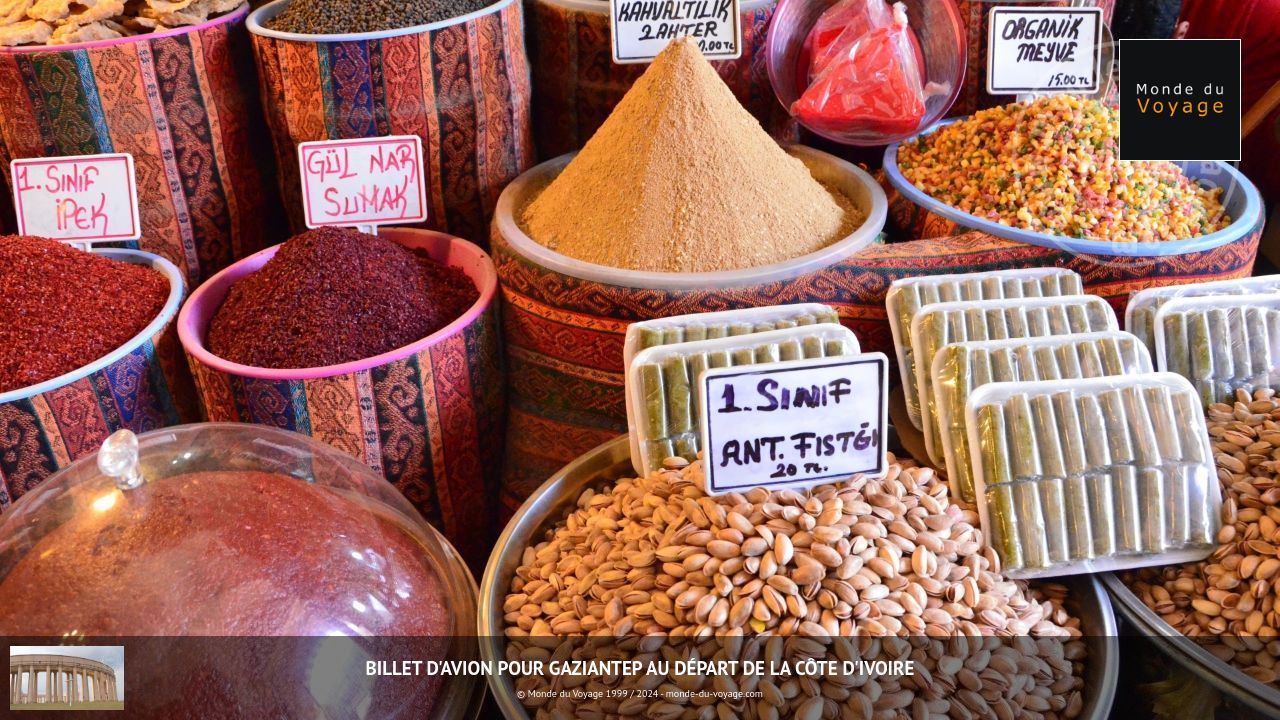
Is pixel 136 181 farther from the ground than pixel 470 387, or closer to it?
farther from the ground

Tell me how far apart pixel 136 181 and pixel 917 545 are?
1.20m

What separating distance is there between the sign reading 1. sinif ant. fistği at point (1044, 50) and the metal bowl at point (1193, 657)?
0.79 meters

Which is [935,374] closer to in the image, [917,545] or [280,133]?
[917,545]

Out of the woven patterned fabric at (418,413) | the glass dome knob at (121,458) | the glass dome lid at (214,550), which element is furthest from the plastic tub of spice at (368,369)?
the glass dome knob at (121,458)

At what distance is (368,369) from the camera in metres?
1.14

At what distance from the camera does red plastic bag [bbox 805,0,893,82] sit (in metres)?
1.45

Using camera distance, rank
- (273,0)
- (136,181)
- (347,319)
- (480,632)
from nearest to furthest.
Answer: (480,632) < (347,319) < (136,181) < (273,0)

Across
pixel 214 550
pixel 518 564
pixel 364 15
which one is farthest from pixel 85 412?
pixel 364 15

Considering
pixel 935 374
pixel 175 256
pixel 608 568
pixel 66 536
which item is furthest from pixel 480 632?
pixel 175 256

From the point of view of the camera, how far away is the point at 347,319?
1195 mm

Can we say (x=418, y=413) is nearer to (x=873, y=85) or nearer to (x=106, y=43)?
(x=106, y=43)

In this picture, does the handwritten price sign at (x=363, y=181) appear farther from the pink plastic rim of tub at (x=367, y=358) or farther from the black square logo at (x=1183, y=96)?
the black square logo at (x=1183, y=96)

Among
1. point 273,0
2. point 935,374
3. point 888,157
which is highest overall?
point 273,0

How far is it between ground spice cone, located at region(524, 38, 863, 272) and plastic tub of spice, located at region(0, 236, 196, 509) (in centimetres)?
52
